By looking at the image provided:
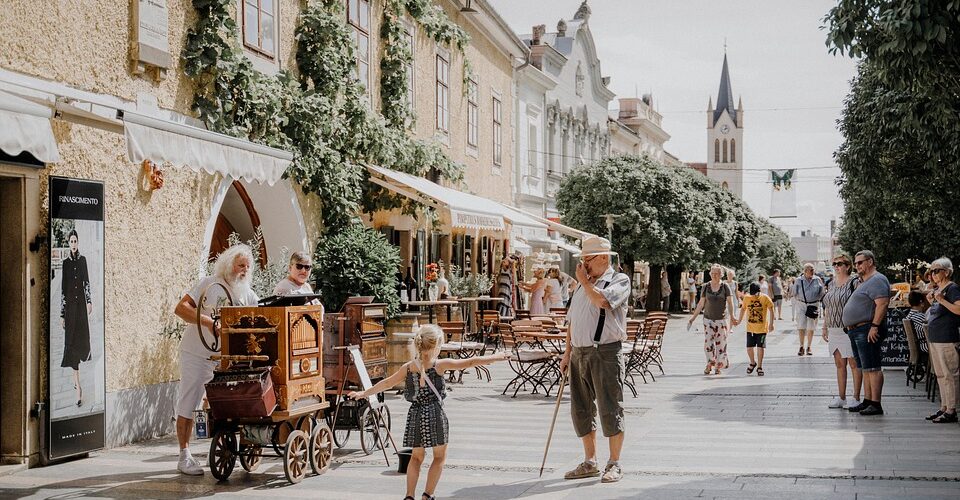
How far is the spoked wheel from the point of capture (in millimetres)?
9645

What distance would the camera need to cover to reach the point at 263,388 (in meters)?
8.05

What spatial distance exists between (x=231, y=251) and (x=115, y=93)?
2546 mm

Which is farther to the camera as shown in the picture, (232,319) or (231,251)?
(231,251)

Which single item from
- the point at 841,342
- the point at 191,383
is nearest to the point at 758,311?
the point at 841,342

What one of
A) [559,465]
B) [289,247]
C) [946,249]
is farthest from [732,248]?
[559,465]

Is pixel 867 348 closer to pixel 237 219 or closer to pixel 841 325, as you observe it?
pixel 841 325

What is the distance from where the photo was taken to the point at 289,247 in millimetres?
14586

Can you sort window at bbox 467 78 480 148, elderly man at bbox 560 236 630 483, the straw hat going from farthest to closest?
window at bbox 467 78 480 148 → the straw hat → elderly man at bbox 560 236 630 483

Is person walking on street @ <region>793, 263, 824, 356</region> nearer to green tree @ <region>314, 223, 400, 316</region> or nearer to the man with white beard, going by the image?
green tree @ <region>314, 223, 400, 316</region>

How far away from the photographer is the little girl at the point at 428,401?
7.26 meters

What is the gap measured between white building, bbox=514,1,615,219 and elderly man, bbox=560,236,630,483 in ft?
76.8

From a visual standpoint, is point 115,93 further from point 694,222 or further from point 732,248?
point 732,248

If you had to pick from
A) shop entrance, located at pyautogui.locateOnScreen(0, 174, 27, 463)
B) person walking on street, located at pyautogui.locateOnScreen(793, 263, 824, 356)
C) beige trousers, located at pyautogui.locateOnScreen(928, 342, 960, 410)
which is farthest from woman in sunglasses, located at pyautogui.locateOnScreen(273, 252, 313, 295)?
person walking on street, located at pyautogui.locateOnScreen(793, 263, 824, 356)

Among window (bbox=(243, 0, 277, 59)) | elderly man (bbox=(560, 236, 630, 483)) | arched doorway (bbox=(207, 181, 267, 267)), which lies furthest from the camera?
arched doorway (bbox=(207, 181, 267, 267))
